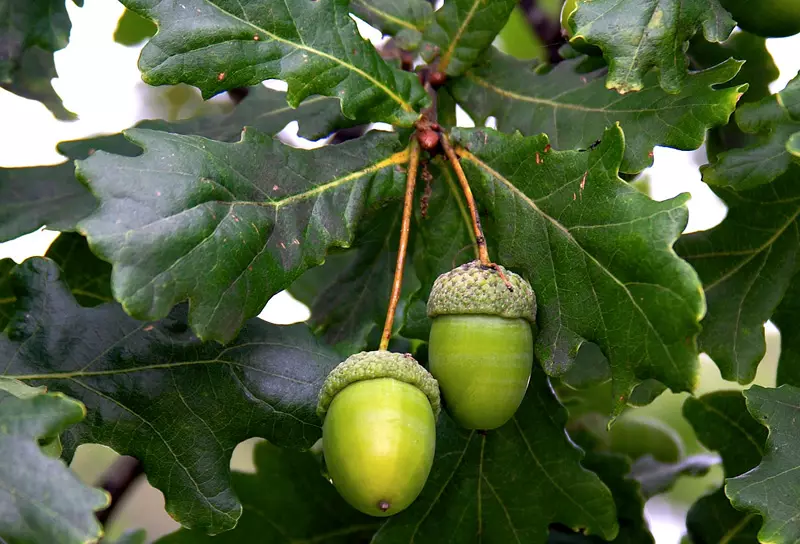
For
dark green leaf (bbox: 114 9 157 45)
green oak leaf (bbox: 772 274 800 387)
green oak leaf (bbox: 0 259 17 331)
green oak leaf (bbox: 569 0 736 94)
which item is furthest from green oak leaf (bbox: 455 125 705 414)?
dark green leaf (bbox: 114 9 157 45)

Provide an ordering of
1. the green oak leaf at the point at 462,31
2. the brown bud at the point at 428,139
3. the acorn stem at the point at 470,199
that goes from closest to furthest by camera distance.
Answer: the acorn stem at the point at 470,199, the brown bud at the point at 428,139, the green oak leaf at the point at 462,31

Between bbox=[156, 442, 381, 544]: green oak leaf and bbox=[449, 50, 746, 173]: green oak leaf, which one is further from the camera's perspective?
bbox=[156, 442, 381, 544]: green oak leaf

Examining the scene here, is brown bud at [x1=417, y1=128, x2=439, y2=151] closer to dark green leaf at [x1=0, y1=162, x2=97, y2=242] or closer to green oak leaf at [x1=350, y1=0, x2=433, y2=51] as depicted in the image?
green oak leaf at [x1=350, y1=0, x2=433, y2=51]

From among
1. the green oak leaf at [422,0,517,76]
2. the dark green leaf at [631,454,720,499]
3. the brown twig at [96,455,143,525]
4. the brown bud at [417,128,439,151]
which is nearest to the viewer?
the brown bud at [417,128,439,151]

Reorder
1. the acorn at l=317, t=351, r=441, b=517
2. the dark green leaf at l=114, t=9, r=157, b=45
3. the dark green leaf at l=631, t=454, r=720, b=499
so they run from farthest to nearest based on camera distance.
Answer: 1. the dark green leaf at l=114, t=9, r=157, b=45
2. the dark green leaf at l=631, t=454, r=720, b=499
3. the acorn at l=317, t=351, r=441, b=517

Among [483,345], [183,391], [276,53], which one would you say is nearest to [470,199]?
[483,345]

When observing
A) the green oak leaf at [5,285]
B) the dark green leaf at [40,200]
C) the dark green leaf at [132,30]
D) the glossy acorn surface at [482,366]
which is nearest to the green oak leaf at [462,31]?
the glossy acorn surface at [482,366]

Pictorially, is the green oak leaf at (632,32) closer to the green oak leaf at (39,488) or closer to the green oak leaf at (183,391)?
the green oak leaf at (183,391)

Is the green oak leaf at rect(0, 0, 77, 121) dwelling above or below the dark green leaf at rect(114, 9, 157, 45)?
above

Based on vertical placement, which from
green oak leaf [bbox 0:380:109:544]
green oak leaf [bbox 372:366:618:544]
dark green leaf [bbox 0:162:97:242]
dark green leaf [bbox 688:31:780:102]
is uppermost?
dark green leaf [bbox 688:31:780:102]
